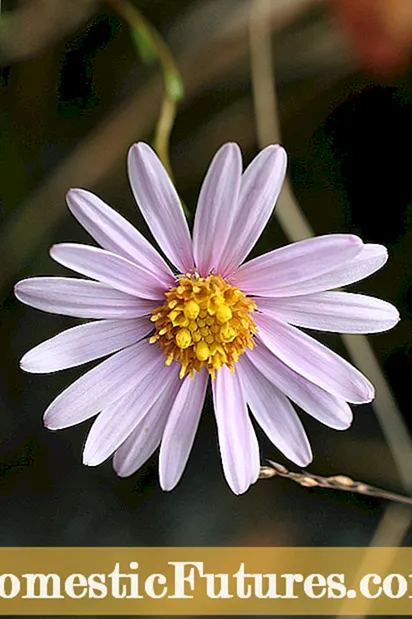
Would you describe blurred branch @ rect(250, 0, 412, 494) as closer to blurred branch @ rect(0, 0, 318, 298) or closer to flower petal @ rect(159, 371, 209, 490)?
blurred branch @ rect(0, 0, 318, 298)

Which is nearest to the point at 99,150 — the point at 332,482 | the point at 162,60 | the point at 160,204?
the point at 162,60

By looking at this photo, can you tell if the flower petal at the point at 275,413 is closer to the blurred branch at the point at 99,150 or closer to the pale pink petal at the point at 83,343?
the pale pink petal at the point at 83,343

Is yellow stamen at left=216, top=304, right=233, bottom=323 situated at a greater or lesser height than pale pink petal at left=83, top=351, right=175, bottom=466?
greater

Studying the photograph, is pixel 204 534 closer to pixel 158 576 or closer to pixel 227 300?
pixel 158 576

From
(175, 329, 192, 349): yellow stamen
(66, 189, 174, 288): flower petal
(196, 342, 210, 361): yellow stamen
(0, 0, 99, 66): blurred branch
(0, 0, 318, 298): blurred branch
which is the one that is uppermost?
(0, 0, 99, 66): blurred branch

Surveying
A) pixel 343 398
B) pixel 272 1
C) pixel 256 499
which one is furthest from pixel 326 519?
pixel 272 1

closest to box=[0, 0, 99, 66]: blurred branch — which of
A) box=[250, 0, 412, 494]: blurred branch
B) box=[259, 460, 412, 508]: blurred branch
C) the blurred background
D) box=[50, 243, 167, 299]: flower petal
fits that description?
the blurred background
